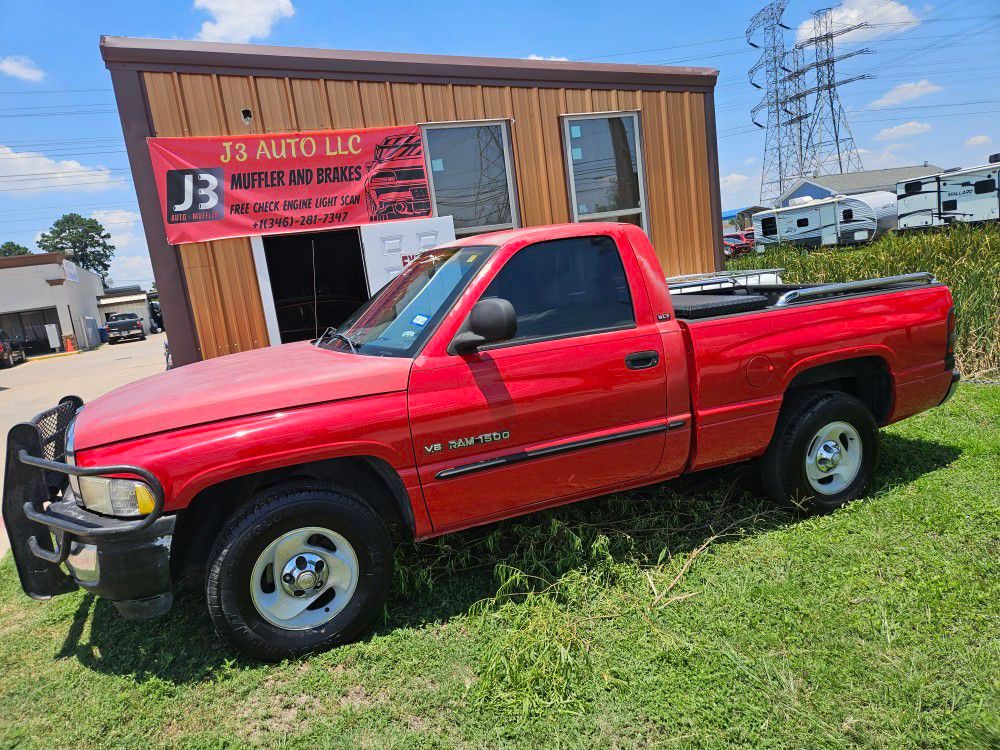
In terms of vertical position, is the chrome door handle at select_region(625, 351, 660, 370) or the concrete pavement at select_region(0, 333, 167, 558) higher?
the chrome door handle at select_region(625, 351, 660, 370)

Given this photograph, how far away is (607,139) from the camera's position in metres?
8.04

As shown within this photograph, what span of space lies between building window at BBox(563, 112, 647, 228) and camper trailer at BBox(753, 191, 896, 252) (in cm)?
2099

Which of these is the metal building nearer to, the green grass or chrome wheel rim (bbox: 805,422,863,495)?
the green grass

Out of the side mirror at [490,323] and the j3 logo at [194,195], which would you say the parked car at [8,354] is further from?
the side mirror at [490,323]

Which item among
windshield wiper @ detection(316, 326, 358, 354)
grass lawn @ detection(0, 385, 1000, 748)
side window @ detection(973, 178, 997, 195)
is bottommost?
→ grass lawn @ detection(0, 385, 1000, 748)

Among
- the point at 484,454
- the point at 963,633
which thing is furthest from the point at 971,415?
the point at 484,454

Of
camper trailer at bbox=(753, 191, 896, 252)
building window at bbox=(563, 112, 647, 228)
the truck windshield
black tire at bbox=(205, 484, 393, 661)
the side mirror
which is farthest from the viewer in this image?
camper trailer at bbox=(753, 191, 896, 252)

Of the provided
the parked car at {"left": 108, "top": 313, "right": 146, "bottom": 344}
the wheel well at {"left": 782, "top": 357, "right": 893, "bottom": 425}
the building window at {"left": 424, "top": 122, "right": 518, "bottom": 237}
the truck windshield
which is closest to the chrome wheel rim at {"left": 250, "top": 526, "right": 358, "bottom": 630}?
the truck windshield

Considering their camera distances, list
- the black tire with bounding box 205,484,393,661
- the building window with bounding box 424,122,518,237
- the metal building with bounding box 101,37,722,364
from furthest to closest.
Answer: the building window with bounding box 424,122,518,237 → the metal building with bounding box 101,37,722,364 → the black tire with bounding box 205,484,393,661

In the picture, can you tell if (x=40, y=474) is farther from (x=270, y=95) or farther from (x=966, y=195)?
(x=966, y=195)

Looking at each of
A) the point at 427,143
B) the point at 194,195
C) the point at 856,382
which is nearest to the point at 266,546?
the point at 856,382

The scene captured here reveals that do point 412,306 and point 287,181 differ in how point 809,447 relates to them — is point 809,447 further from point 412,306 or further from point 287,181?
point 287,181

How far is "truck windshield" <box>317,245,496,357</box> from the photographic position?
328 centimetres

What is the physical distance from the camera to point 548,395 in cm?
326
